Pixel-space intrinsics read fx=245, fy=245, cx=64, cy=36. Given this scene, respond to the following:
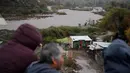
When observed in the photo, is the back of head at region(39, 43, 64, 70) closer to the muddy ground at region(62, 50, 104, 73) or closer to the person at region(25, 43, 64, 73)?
the person at region(25, 43, 64, 73)

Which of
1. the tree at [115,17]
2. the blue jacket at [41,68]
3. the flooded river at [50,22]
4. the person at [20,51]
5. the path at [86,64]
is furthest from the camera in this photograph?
the flooded river at [50,22]

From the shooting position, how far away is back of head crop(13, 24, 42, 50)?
3.03 feet

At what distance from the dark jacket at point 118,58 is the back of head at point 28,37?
10.6 inches

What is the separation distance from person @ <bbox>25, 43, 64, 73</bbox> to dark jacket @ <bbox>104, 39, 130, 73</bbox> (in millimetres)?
195

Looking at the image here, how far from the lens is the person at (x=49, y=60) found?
795 mm

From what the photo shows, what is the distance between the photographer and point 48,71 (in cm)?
78

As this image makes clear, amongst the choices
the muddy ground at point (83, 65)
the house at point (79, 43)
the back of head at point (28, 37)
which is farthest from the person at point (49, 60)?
the house at point (79, 43)

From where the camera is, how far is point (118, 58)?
879 millimetres

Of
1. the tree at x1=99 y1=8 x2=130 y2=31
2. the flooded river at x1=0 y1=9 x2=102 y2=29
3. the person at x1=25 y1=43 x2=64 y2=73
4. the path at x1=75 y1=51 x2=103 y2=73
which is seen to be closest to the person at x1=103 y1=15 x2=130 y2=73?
the person at x1=25 y1=43 x2=64 y2=73

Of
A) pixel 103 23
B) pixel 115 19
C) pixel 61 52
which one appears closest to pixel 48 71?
pixel 61 52

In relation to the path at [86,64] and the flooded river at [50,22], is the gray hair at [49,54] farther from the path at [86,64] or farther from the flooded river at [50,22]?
the flooded river at [50,22]

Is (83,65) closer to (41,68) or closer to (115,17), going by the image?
(115,17)

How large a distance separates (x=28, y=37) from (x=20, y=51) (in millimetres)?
62

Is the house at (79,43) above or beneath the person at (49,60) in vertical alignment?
beneath
